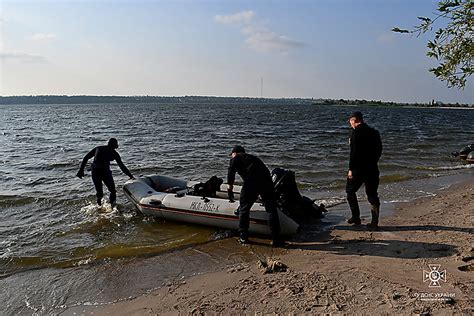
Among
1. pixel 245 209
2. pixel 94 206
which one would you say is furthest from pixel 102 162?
pixel 245 209

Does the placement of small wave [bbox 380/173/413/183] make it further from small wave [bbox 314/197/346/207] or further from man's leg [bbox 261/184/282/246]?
man's leg [bbox 261/184/282/246]

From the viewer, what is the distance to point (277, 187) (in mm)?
7066

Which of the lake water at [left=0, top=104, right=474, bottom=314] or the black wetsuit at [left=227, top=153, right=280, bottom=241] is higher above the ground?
the black wetsuit at [left=227, top=153, right=280, bottom=241]

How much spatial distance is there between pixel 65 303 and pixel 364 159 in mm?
4674

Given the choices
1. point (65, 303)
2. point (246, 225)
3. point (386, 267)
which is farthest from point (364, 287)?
point (65, 303)

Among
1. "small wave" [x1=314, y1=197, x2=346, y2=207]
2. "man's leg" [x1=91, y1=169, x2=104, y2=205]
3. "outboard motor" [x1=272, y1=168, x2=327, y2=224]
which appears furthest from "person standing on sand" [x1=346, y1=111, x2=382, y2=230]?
"man's leg" [x1=91, y1=169, x2=104, y2=205]

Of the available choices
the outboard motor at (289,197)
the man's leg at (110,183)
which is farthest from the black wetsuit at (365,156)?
the man's leg at (110,183)

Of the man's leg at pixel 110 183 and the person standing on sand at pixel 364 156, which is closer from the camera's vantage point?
the person standing on sand at pixel 364 156

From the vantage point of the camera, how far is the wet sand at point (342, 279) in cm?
399

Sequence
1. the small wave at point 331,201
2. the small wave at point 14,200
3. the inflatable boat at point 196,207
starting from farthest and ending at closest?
the small wave at point 14,200 → the small wave at point 331,201 → the inflatable boat at point 196,207

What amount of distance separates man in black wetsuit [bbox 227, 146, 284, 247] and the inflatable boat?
0.32 m

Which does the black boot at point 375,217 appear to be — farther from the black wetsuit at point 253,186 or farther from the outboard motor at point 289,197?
the black wetsuit at point 253,186

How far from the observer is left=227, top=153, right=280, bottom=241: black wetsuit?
20.0 ft

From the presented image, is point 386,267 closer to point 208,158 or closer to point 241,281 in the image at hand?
point 241,281
